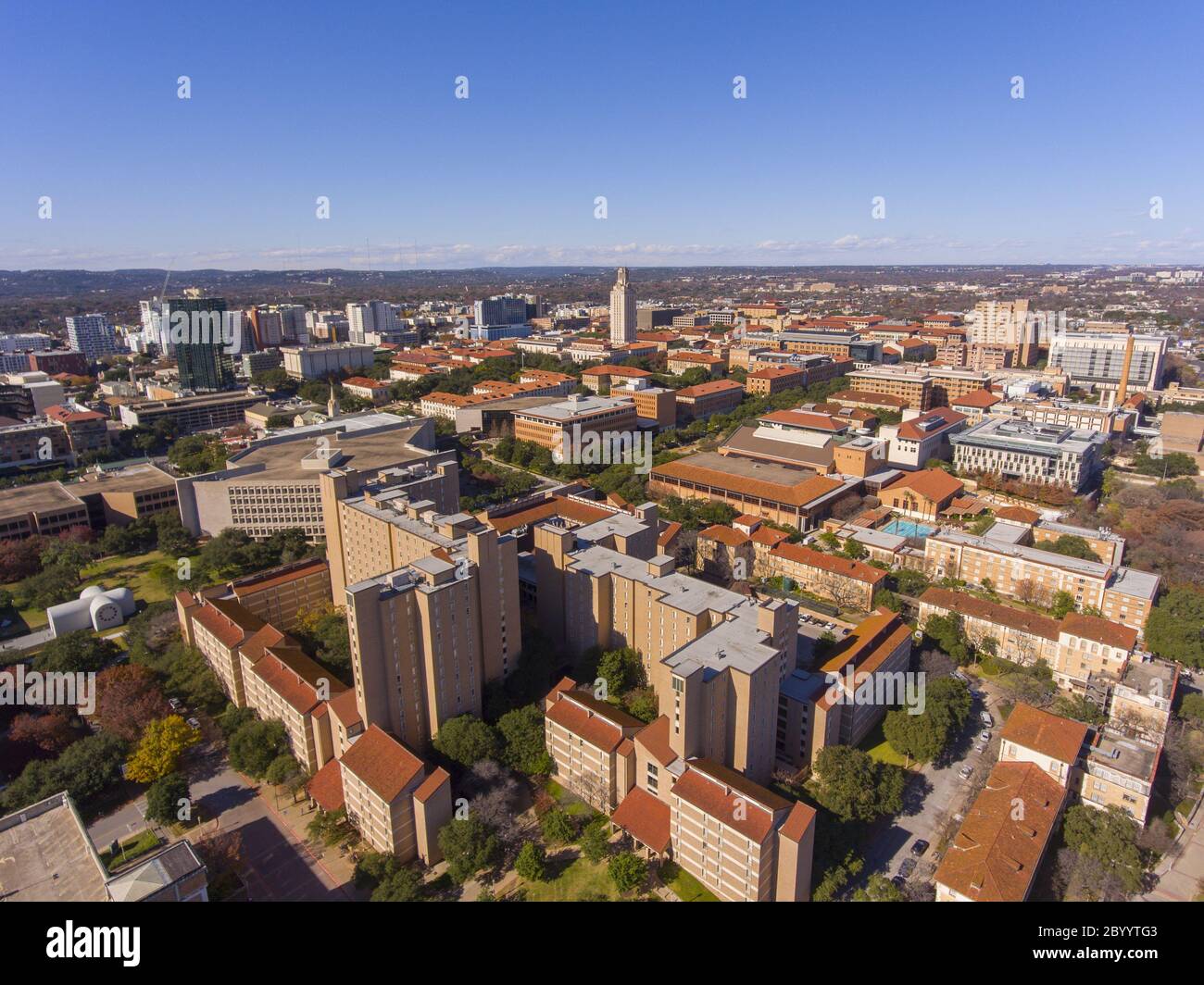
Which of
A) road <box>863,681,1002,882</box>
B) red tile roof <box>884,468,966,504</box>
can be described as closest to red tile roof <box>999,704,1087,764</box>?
road <box>863,681,1002,882</box>

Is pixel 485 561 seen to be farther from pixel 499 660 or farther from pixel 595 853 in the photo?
pixel 595 853

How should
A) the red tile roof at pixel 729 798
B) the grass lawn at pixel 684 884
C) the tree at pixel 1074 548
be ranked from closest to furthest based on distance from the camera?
the red tile roof at pixel 729 798 < the grass lawn at pixel 684 884 < the tree at pixel 1074 548

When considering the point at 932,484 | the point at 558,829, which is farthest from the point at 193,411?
the point at 932,484

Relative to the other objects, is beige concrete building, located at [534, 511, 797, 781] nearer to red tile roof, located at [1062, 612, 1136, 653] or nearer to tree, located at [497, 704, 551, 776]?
tree, located at [497, 704, 551, 776]

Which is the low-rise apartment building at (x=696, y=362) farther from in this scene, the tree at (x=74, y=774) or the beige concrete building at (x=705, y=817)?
the tree at (x=74, y=774)

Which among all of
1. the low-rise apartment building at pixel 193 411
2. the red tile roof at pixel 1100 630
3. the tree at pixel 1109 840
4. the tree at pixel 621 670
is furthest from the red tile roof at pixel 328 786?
the low-rise apartment building at pixel 193 411

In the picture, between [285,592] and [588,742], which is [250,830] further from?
[285,592]
